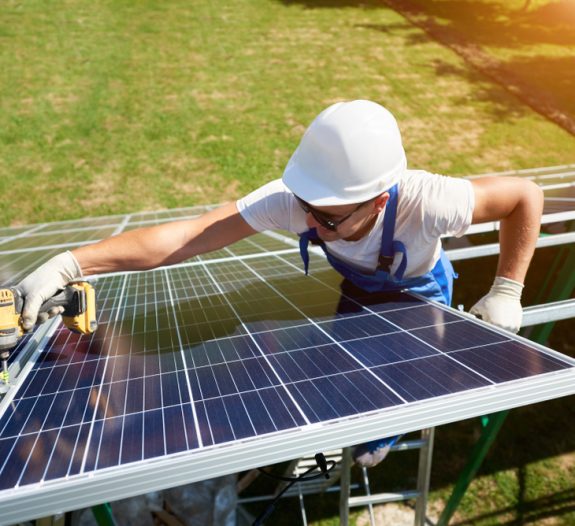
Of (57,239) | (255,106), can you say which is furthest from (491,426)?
(255,106)

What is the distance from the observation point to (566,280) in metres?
5.36

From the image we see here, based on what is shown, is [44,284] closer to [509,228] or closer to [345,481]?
[509,228]

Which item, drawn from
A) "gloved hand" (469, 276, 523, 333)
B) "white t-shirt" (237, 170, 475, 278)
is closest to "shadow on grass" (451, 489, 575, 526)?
"gloved hand" (469, 276, 523, 333)

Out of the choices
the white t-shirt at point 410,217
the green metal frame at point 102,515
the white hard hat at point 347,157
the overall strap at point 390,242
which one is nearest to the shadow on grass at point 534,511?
the white t-shirt at point 410,217

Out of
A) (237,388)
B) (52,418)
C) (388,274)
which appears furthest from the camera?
(388,274)

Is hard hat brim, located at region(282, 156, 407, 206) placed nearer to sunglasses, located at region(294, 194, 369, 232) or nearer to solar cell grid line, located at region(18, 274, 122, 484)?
sunglasses, located at region(294, 194, 369, 232)

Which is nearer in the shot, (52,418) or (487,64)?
(52,418)

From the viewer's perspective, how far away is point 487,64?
2136 centimetres

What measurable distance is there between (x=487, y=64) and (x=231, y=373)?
2354 cm

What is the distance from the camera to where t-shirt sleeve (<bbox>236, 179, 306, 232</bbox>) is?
3414 mm

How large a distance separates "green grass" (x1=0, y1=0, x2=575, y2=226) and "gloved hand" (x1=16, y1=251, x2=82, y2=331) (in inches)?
414

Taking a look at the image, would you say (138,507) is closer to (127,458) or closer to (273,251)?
(273,251)

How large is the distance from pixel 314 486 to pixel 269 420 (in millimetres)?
5278

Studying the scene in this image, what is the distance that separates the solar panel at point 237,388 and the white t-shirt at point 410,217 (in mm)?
348
